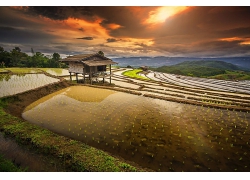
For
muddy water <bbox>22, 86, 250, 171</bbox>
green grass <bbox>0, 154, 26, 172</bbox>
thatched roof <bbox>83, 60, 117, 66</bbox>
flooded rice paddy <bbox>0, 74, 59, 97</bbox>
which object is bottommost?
muddy water <bbox>22, 86, 250, 171</bbox>

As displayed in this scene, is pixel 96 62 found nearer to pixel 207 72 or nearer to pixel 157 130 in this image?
pixel 157 130

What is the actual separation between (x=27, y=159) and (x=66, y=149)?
1.27 meters

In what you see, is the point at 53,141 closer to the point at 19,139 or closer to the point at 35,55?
the point at 19,139

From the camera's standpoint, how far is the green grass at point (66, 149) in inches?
168

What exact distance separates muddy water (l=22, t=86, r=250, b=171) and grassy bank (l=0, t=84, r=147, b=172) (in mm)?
628

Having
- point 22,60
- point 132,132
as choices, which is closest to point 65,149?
point 132,132

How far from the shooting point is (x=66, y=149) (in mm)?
4996

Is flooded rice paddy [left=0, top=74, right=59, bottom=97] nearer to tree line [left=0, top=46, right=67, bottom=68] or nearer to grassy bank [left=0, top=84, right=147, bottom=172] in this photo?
grassy bank [left=0, top=84, right=147, bottom=172]

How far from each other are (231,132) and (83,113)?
28.5 ft

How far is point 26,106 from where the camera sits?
9.80 meters

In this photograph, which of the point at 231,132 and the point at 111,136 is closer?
the point at 111,136

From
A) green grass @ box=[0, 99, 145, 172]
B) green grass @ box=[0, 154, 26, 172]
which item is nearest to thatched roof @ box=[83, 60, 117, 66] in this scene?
green grass @ box=[0, 99, 145, 172]

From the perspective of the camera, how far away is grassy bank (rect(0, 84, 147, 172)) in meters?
4.29

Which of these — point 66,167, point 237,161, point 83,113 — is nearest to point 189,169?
point 237,161
